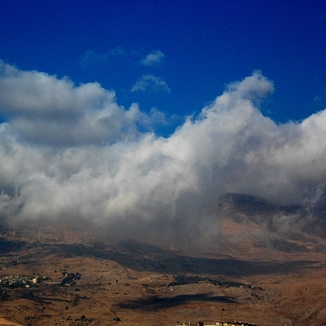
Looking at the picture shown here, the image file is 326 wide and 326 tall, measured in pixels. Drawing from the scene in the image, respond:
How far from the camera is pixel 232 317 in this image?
199750mm

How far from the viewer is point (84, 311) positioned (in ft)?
654

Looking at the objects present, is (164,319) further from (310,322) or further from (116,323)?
(310,322)

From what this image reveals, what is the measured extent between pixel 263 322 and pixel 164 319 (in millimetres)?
45742

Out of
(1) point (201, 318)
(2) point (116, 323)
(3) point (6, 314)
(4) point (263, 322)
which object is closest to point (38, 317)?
(3) point (6, 314)

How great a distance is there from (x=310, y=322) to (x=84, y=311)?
107 meters

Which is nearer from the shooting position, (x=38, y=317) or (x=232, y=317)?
(x=38, y=317)

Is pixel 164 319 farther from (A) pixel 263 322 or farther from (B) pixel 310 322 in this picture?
(B) pixel 310 322

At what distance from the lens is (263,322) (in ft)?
637

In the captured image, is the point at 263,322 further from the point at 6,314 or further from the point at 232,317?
the point at 6,314

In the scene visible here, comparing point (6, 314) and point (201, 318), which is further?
point (201, 318)

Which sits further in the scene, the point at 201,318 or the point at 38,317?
the point at 201,318

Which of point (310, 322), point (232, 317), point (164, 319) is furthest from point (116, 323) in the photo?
point (310, 322)

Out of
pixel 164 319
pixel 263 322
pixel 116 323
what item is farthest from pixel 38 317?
pixel 263 322

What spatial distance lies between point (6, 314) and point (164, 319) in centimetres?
6891
